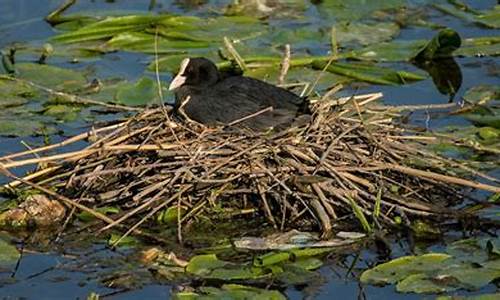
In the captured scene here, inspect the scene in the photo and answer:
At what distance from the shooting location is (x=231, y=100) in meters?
9.30

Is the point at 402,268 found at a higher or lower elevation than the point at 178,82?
lower

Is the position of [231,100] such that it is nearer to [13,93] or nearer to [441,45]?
[13,93]

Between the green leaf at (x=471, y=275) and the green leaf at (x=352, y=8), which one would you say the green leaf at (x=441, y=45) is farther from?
the green leaf at (x=471, y=275)

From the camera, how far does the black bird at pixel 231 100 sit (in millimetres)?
9188

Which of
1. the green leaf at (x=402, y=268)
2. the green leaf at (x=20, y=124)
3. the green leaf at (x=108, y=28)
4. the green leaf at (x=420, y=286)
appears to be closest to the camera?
the green leaf at (x=420, y=286)

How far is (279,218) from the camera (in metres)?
8.76

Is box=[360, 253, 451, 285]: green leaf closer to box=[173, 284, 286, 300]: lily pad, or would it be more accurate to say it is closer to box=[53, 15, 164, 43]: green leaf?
box=[173, 284, 286, 300]: lily pad

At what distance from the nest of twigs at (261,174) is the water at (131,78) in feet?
1.32

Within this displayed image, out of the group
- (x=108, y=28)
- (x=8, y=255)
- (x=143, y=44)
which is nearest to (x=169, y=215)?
(x=8, y=255)

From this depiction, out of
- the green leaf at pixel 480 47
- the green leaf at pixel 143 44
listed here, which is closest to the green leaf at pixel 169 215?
the green leaf at pixel 143 44

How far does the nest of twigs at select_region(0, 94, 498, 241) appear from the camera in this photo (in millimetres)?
8680

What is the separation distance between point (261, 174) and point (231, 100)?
2.36ft

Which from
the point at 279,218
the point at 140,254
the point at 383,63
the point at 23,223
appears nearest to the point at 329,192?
the point at 279,218

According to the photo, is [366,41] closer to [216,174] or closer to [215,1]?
[215,1]
